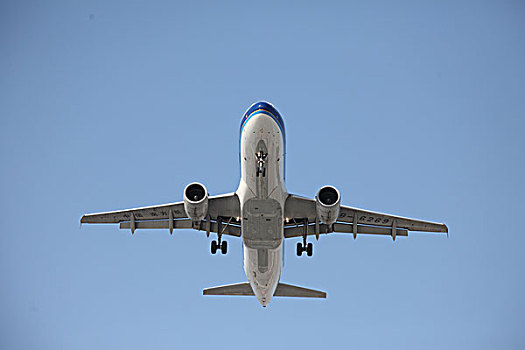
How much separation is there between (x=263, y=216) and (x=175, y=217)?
5.87 m

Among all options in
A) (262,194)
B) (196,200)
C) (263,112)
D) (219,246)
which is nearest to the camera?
(263,112)

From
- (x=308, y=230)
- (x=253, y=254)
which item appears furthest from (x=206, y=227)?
(x=308, y=230)

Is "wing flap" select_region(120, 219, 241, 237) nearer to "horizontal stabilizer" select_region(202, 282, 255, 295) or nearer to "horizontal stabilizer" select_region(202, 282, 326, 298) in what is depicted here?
"horizontal stabilizer" select_region(202, 282, 255, 295)

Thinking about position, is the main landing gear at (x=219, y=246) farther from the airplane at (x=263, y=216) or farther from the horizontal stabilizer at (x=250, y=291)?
the horizontal stabilizer at (x=250, y=291)

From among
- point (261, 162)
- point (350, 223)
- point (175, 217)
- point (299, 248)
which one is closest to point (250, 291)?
point (299, 248)

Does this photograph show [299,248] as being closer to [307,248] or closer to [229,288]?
[307,248]

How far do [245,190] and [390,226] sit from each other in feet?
27.8

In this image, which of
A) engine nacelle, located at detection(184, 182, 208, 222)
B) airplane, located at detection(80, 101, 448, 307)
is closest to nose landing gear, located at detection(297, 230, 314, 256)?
airplane, located at detection(80, 101, 448, 307)

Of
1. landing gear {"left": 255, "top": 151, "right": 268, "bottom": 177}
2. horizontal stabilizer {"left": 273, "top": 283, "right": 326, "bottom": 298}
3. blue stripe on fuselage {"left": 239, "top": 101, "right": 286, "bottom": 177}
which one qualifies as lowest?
horizontal stabilizer {"left": 273, "top": 283, "right": 326, "bottom": 298}

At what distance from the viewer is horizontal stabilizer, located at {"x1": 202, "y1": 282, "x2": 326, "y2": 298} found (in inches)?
1281

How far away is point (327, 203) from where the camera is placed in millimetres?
26125

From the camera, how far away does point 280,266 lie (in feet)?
95.7

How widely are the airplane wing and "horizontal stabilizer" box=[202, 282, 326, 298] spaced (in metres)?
3.62

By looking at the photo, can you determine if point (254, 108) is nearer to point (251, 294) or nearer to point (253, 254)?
point (253, 254)
